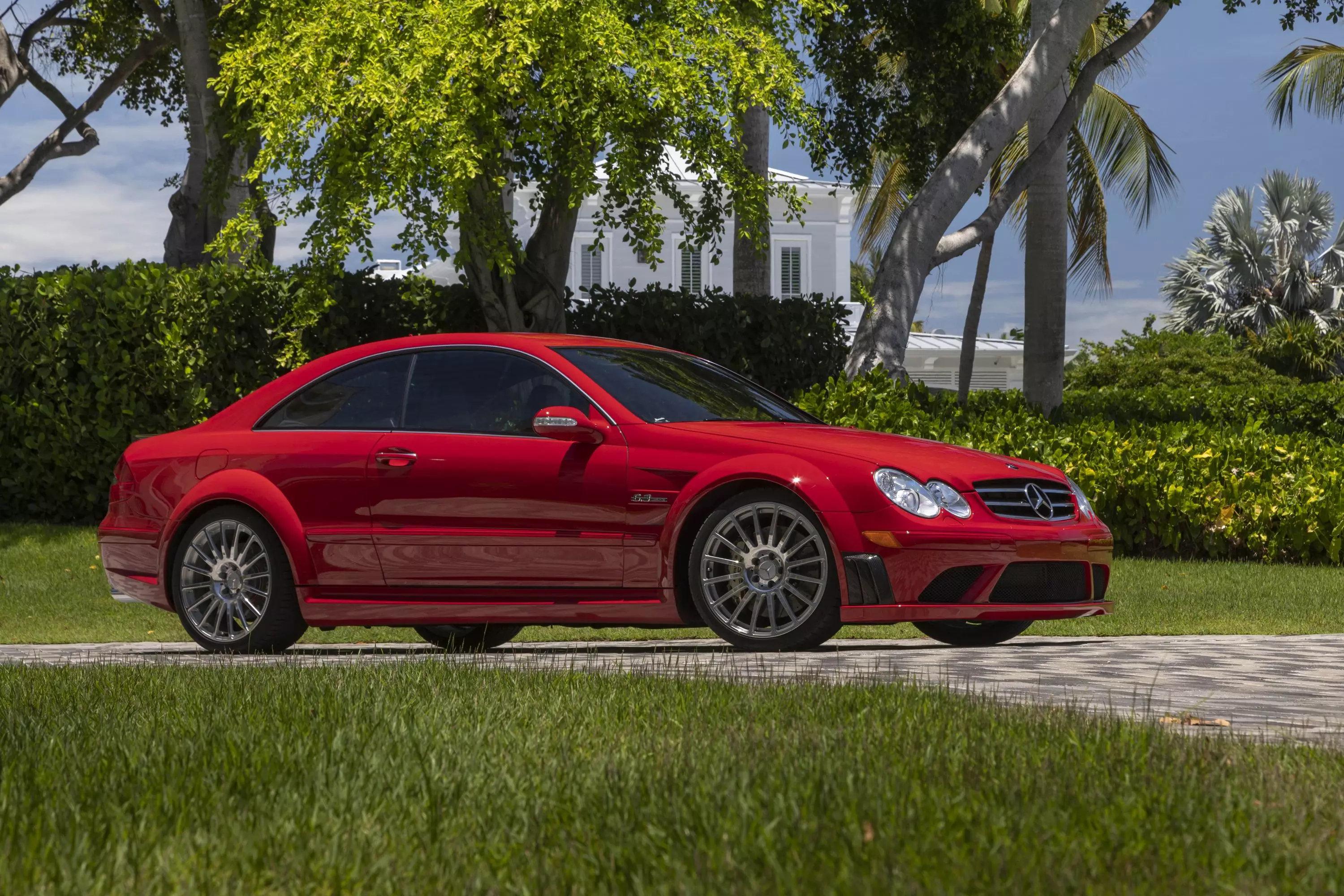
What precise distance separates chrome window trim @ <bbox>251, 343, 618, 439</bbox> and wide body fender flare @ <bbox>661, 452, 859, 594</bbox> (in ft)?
1.89

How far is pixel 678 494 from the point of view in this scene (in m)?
7.15

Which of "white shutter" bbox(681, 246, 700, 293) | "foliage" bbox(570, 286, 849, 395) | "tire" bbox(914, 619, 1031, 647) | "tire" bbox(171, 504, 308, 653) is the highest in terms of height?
"white shutter" bbox(681, 246, 700, 293)

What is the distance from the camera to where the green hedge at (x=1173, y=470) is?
13.7 metres

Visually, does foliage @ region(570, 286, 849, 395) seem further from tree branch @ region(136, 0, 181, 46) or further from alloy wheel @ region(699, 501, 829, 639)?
alloy wheel @ region(699, 501, 829, 639)

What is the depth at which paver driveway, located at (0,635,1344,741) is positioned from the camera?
17.7ft

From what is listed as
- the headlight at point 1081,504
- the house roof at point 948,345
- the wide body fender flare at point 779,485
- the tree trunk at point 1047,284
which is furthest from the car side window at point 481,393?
the house roof at point 948,345

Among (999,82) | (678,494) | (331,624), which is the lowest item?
(331,624)

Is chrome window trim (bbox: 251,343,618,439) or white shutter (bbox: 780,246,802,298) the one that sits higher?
white shutter (bbox: 780,246,802,298)

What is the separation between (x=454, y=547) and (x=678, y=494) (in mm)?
1189

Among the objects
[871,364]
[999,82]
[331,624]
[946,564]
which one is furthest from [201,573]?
[999,82]

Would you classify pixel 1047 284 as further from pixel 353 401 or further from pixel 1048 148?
pixel 353 401

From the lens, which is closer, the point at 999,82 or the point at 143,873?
the point at 143,873

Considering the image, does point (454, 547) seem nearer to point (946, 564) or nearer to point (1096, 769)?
point (946, 564)

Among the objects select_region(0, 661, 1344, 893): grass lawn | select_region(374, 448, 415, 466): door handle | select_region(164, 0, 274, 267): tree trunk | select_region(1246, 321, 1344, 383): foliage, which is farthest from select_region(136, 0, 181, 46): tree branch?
select_region(1246, 321, 1344, 383): foliage
